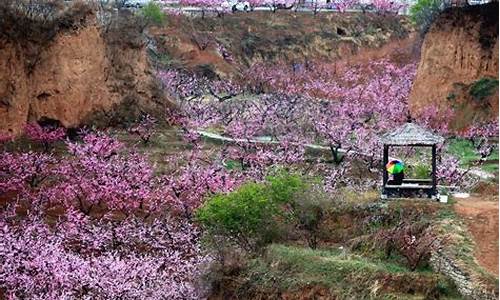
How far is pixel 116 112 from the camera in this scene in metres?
45.8

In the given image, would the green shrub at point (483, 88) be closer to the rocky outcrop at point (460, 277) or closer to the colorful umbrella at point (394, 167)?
the colorful umbrella at point (394, 167)

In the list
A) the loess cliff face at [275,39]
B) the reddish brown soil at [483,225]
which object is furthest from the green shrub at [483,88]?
the loess cliff face at [275,39]

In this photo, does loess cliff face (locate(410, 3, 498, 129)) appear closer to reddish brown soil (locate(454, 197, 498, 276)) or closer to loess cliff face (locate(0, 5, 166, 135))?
loess cliff face (locate(0, 5, 166, 135))

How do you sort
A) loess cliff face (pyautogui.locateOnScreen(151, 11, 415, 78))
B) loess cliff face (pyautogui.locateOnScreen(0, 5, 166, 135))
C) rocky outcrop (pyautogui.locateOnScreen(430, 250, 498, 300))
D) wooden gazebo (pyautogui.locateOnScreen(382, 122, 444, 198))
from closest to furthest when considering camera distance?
rocky outcrop (pyautogui.locateOnScreen(430, 250, 498, 300)) → wooden gazebo (pyautogui.locateOnScreen(382, 122, 444, 198)) → loess cliff face (pyautogui.locateOnScreen(0, 5, 166, 135)) → loess cliff face (pyautogui.locateOnScreen(151, 11, 415, 78))

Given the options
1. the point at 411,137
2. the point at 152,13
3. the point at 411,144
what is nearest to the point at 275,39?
the point at 152,13

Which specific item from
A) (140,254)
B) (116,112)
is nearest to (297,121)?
(116,112)

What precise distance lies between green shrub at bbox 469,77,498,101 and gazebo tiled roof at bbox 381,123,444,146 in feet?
58.3

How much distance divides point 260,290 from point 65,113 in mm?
22575

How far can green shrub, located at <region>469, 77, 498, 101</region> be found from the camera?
4384 cm

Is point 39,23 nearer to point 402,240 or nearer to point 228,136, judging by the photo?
point 228,136

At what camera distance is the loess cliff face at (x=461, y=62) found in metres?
45.1

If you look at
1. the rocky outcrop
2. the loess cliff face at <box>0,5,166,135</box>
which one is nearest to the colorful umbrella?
the rocky outcrop

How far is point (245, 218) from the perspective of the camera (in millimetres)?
25172

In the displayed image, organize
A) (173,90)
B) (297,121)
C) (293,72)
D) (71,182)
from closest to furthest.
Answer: (71,182) < (297,121) < (173,90) < (293,72)
